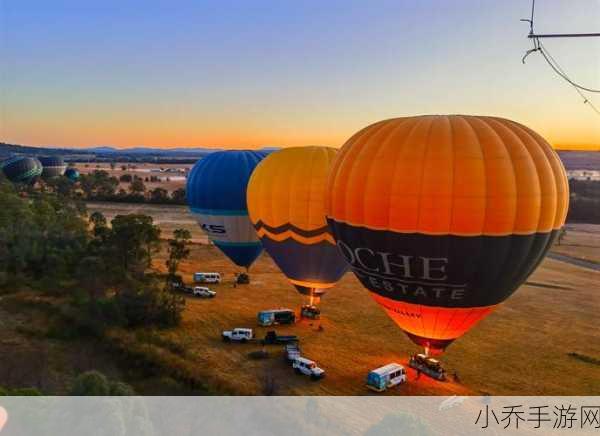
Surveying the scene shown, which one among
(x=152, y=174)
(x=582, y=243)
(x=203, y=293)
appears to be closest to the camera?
(x=203, y=293)

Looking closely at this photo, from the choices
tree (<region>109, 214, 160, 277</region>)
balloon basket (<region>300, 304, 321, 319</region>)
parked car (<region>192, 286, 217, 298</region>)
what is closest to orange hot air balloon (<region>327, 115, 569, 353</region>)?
balloon basket (<region>300, 304, 321, 319</region>)

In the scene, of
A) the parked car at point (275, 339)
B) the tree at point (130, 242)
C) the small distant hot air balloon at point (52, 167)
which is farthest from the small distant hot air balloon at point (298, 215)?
the small distant hot air balloon at point (52, 167)

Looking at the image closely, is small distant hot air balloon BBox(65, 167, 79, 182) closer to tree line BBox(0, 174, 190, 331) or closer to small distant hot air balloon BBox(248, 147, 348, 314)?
tree line BBox(0, 174, 190, 331)

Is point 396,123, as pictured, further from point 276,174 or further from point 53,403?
point 53,403

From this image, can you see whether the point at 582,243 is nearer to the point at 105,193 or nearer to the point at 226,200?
the point at 226,200

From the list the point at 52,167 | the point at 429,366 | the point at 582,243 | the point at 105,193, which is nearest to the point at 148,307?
the point at 429,366

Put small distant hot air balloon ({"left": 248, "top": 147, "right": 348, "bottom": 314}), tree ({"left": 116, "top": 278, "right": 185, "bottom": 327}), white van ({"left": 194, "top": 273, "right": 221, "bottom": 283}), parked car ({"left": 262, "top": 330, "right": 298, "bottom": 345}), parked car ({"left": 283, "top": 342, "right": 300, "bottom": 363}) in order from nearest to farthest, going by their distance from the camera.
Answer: parked car ({"left": 283, "top": 342, "right": 300, "bottom": 363})
small distant hot air balloon ({"left": 248, "top": 147, "right": 348, "bottom": 314})
parked car ({"left": 262, "top": 330, "right": 298, "bottom": 345})
tree ({"left": 116, "top": 278, "right": 185, "bottom": 327})
white van ({"left": 194, "top": 273, "right": 221, "bottom": 283})

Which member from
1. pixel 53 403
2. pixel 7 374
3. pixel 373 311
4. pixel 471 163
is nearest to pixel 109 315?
→ pixel 7 374
